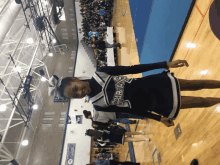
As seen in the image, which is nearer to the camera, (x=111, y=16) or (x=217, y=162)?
(x=217, y=162)

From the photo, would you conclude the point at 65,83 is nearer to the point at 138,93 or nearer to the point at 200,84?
the point at 138,93

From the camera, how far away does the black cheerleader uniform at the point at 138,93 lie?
1.36 meters

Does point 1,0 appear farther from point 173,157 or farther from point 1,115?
point 173,157

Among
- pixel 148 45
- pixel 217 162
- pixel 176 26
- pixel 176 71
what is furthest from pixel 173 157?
pixel 148 45

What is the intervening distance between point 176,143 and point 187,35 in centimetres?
174

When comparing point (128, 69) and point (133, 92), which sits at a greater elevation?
point (128, 69)

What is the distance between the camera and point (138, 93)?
1396 millimetres

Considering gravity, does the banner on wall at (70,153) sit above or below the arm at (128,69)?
above

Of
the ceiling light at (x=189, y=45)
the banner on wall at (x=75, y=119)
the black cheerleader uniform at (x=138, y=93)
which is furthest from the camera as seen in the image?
the banner on wall at (x=75, y=119)

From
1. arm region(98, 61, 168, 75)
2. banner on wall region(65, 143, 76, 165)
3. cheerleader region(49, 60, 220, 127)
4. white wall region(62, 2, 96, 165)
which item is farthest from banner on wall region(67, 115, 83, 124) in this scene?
arm region(98, 61, 168, 75)

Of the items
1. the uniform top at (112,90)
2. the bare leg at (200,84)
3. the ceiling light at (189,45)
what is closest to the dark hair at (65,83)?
the uniform top at (112,90)

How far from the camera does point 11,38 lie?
18.9ft

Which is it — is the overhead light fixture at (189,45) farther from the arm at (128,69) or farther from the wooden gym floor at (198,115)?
the arm at (128,69)

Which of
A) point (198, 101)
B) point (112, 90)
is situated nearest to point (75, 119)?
point (112, 90)
